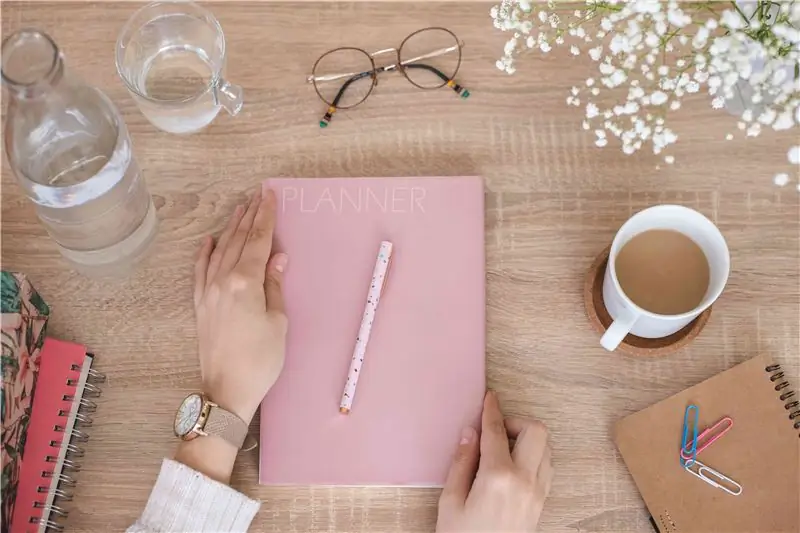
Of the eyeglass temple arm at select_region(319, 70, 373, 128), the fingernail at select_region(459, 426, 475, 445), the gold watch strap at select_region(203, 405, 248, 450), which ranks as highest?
the eyeglass temple arm at select_region(319, 70, 373, 128)

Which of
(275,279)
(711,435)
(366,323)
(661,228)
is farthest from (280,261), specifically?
(711,435)

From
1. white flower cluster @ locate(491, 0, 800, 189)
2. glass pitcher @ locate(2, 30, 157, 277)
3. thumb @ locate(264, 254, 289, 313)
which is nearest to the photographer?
white flower cluster @ locate(491, 0, 800, 189)

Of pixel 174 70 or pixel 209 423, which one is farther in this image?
pixel 174 70

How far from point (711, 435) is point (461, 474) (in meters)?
0.29

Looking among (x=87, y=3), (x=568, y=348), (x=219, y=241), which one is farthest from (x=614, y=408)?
(x=87, y=3)

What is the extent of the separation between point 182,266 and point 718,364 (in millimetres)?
663

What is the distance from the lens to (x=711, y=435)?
0.88 meters

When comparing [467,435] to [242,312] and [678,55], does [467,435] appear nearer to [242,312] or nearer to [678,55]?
[242,312]

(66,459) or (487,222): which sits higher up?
(487,222)

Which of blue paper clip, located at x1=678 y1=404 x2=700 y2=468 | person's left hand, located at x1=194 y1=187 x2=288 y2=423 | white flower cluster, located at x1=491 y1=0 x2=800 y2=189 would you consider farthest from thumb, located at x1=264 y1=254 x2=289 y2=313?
blue paper clip, located at x1=678 y1=404 x2=700 y2=468

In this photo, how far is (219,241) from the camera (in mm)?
952

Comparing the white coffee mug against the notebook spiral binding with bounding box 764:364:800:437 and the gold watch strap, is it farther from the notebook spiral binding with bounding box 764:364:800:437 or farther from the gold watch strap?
the gold watch strap

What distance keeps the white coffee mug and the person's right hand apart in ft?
0.47

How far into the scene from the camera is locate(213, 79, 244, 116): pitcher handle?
95 cm
